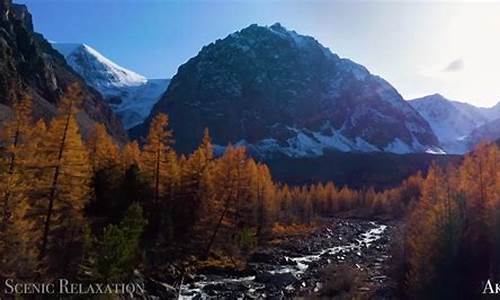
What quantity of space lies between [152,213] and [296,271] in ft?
54.5

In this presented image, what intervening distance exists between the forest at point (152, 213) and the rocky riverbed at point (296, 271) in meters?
3.21

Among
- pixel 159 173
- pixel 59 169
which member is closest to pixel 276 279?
pixel 159 173

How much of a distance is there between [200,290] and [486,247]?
863 inches

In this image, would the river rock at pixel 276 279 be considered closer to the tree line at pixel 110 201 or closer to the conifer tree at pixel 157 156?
the tree line at pixel 110 201

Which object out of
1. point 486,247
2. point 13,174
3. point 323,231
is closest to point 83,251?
point 13,174

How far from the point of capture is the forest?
102ft

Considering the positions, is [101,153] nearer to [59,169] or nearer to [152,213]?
[152,213]

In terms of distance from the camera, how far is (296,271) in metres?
52.0

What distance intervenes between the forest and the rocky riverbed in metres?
3.21

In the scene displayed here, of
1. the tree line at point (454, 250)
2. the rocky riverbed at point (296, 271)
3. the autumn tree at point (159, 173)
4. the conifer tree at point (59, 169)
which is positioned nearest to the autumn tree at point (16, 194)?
the conifer tree at point (59, 169)

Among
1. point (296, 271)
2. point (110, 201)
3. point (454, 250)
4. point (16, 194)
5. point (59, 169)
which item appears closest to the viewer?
point (454, 250)

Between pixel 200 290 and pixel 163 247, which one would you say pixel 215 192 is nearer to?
pixel 163 247

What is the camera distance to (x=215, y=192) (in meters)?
57.8

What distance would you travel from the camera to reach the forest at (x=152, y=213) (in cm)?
3097
